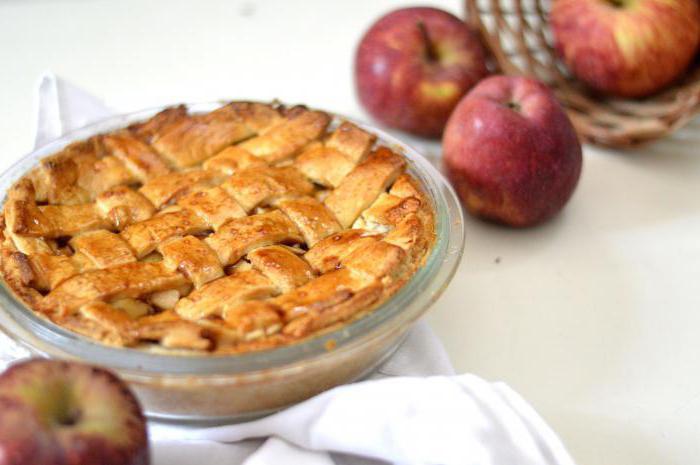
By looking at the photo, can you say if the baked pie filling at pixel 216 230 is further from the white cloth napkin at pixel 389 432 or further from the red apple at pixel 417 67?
the red apple at pixel 417 67

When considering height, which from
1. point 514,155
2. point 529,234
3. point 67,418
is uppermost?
point 67,418

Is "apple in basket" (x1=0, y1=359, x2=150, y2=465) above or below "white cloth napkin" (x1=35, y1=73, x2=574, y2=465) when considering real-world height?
above

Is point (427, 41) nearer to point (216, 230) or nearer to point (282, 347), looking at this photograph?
point (216, 230)

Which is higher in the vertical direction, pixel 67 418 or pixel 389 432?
pixel 67 418

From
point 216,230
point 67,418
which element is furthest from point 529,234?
point 67,418

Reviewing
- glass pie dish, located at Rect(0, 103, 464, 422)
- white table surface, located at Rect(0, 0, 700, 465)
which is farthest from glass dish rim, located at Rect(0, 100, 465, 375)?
white table surface, located at Rect(0, 0, 700, 465)

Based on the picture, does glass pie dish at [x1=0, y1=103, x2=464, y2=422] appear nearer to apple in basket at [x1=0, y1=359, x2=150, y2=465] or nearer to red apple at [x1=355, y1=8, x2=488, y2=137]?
apple in basket at [x1=0, y1=359, x2=150, y2=465]
